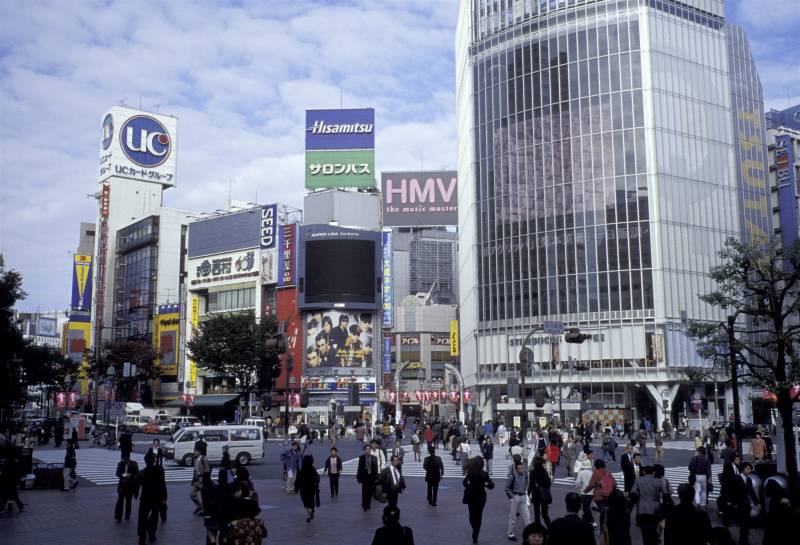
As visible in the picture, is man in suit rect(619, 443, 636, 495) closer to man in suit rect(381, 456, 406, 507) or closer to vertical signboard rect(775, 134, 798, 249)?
man in suit rect(381, 456, 406, 507)

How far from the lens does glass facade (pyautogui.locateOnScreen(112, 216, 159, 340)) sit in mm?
105188

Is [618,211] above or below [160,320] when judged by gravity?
above

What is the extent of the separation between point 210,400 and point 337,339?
52.3ft

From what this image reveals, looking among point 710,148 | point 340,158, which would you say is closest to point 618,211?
point 710,148

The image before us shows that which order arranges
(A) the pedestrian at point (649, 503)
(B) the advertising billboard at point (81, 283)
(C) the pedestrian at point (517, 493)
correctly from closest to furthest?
(A) the pedestrian at point (649, 503), (C) the pedestrian at point (517, 493), (B) the advertising billboard at point (81, 283)

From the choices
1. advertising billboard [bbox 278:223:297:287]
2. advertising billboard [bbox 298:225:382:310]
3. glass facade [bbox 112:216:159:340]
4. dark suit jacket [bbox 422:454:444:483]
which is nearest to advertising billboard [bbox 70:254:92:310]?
glass facade [bbox 112:216:159:340]

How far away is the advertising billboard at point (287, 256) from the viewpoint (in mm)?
86500

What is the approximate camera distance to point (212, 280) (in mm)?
92625

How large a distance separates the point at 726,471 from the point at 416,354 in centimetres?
10541

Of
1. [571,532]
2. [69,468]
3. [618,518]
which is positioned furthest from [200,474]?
[571,532]

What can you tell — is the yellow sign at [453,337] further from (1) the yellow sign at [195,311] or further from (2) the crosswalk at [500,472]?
(2) the crosswalk at [500,472]

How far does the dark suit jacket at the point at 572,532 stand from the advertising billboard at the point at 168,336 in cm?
9113

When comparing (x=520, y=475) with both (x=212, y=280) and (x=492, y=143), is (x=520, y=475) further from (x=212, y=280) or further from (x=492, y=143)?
(x=212, y=280)

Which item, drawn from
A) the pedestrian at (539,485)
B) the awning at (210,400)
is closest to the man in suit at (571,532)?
the pedestrian at (539,485)
